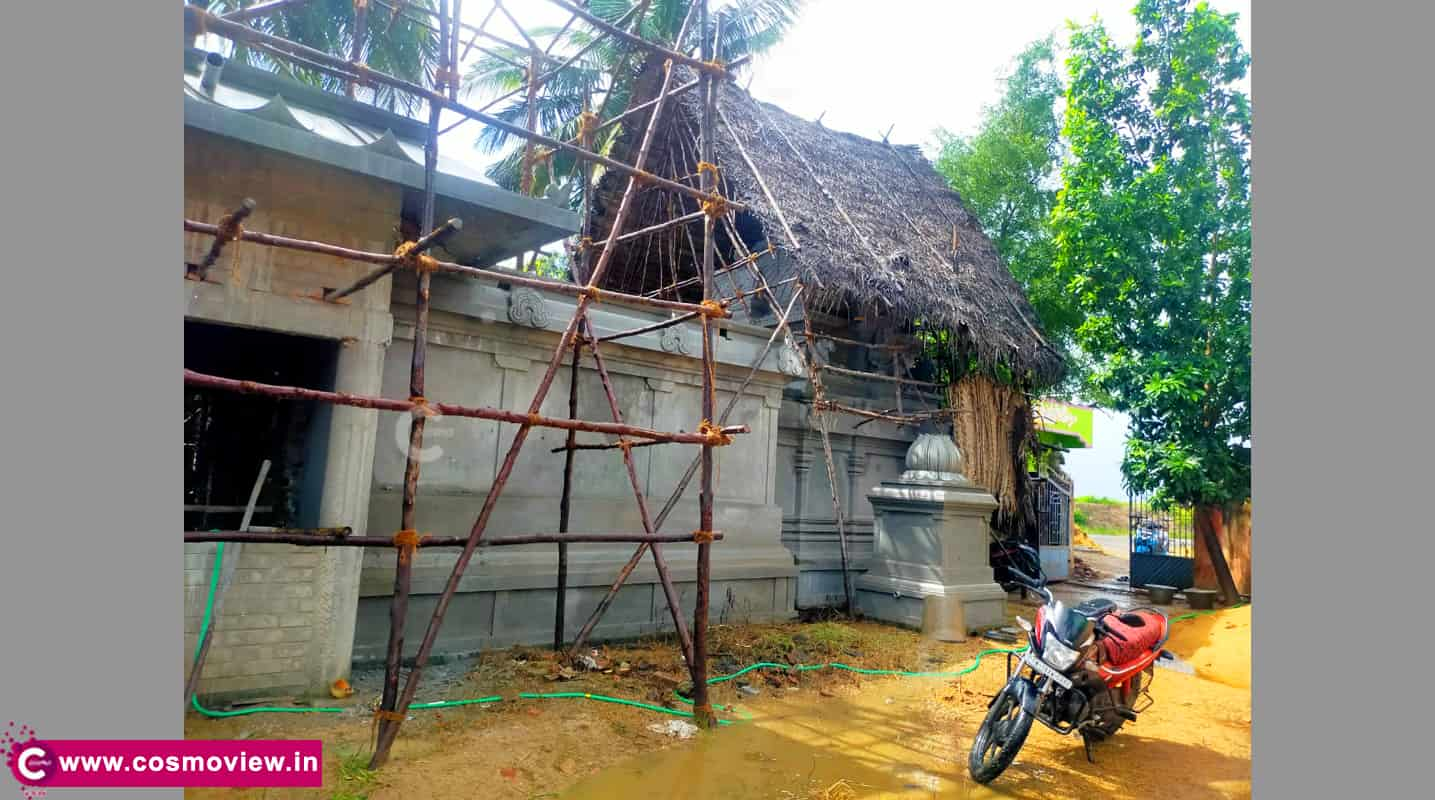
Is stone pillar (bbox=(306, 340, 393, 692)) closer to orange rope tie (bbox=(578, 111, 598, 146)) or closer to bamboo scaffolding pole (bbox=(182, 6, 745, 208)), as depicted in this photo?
bamboo scaffolding pole (bbox=(182, 6, 745, 208))

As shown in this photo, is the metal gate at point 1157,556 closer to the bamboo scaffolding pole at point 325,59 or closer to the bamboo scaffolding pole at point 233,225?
the bamboo scaffolding pole at point 325,59

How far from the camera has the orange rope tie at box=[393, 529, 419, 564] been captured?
14.3 ft

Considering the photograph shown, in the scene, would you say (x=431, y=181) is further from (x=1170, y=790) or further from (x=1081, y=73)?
(x=1081, y=73)

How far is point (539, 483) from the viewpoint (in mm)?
7492

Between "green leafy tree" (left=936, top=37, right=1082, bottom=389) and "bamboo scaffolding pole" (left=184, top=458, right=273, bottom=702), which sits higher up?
"green leafy tree" (left=936, top=37, right=1082, bottom=389)

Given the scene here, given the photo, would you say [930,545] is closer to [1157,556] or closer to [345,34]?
[1157,556]

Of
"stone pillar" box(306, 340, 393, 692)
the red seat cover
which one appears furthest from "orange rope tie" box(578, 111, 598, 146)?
the red seat cover

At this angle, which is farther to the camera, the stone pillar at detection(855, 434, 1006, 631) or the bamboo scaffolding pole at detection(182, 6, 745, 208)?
the stone pillar at detection(855, 434, 1006, 631)

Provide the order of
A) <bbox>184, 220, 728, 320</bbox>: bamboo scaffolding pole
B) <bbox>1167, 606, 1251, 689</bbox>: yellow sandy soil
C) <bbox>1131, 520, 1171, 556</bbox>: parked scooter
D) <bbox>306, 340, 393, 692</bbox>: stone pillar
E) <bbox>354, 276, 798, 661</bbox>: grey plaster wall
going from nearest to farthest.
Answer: <bbox>184, 220, 728, 320</bbox>: bamboo scaffolding pole, <bbox>306, 340, 393, 692</bbox>: stone pillar, <bbox>354, 276, 798, 661</bbox>: grey plaster wall, <bbox>1167, 606, 1251, 689</bbox>: yellow sandy soil, <bbox>1131, 520, 1171, 556</bbox>: parked scooter

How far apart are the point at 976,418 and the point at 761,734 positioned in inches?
302

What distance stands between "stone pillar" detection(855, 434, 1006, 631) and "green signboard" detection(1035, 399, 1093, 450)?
4.71 meters

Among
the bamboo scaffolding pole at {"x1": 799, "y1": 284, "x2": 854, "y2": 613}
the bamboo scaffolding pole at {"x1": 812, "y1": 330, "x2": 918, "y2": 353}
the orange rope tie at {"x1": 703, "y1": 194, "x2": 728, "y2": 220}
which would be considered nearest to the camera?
the orange rope tie at {"x1": 703, "y1": 194, "x2": 728, "y2": 220}

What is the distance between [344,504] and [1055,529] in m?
16.2
